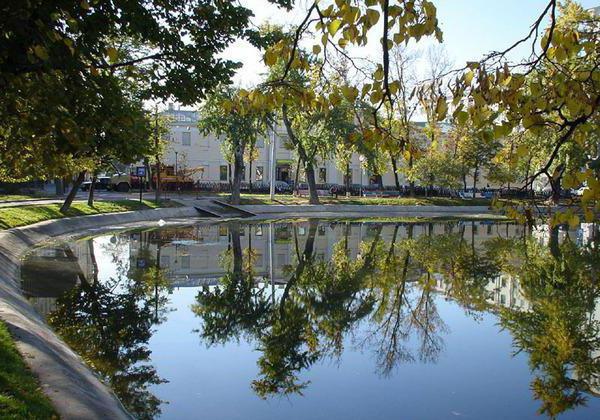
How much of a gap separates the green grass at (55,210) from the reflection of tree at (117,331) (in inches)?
368

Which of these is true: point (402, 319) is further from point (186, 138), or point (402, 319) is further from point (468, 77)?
point (186, 138)

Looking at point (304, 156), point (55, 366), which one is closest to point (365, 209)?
point (304, 156)

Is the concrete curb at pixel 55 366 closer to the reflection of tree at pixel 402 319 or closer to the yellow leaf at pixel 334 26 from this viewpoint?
the reflection of tree at pixel 402 319

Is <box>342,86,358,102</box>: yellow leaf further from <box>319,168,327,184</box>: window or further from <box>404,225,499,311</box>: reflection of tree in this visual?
<box>319,168,327,184</box>: window

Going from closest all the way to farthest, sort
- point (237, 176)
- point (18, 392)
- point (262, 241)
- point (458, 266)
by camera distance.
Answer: point (18, 392) < point (458, 266) < point (262, 241) < point (237, 176)

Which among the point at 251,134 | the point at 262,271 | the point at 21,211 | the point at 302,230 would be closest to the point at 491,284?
the point at 262,271

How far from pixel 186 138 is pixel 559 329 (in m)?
57.7

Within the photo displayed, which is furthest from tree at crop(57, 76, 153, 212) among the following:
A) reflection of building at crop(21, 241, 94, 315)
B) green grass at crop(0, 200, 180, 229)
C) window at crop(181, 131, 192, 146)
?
window at crop(181, 131, 192, 146)

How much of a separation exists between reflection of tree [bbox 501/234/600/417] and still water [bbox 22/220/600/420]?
34 mm

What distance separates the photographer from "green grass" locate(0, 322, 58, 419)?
5.06 m

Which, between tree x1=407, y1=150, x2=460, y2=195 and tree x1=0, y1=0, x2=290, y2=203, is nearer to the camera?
tree x1=0, y1=0, x2=290, y2=203

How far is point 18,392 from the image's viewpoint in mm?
5512

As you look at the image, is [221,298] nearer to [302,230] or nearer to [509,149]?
[509,149]

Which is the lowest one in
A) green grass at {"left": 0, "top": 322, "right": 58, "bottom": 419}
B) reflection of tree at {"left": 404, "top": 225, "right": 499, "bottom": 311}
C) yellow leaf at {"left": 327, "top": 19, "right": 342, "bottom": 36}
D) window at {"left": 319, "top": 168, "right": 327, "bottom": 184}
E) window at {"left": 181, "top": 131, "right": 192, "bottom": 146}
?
reflection of tree at {"left": 404, "top": 225, "right": 499, "bottom": 311}
